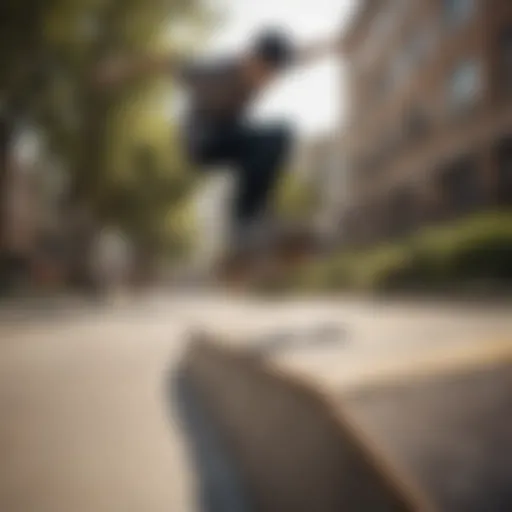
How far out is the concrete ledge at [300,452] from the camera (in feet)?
2.81

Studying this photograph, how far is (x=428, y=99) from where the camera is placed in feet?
4.31

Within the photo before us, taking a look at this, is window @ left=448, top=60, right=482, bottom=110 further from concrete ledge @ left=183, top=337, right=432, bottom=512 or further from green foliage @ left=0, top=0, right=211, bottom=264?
green foliage @ left=0, top=0, right=211, bottom=264

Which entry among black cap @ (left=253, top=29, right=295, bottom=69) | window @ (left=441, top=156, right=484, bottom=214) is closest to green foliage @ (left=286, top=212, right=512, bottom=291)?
window @ (left=441, top=156, right=484, bottom=214)

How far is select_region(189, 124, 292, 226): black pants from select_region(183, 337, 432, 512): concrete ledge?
530 mm

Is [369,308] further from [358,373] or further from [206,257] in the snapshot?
[206,257]

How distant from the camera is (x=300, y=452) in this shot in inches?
41.3

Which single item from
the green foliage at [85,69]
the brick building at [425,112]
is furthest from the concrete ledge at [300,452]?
the green foliage at [85,69]

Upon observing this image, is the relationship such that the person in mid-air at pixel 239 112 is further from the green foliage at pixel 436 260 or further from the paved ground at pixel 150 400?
the paved ground at pixel 150 400

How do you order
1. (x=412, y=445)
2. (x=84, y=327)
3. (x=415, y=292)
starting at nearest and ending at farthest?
1. (x=412, y=445)
2. (x=415, y=292)
3. (x=84, y=327)

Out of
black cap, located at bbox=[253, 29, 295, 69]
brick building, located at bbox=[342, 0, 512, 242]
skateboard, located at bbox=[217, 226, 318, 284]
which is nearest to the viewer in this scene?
brick building, located at bbox=[342, 0, 512, 242]

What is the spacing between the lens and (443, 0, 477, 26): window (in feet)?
3.91

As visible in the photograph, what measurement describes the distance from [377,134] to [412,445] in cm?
90

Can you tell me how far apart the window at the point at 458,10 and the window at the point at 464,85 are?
11 cm

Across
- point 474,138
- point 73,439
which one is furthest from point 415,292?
point 73,439
